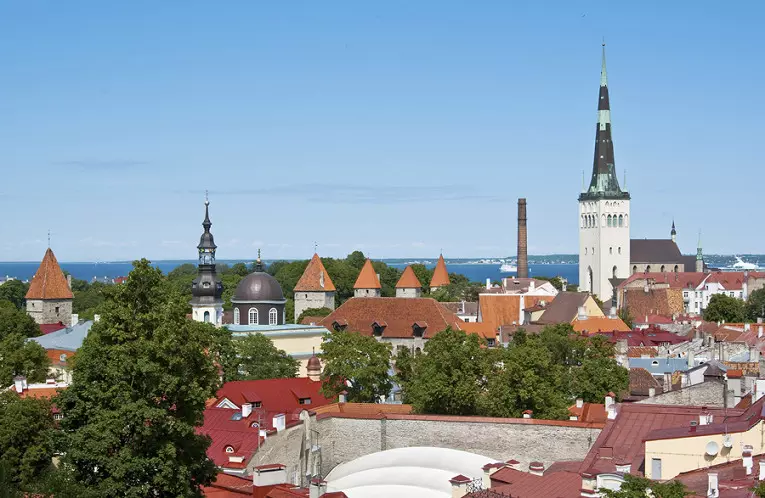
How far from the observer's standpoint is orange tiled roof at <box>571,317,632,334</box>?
90438 mm

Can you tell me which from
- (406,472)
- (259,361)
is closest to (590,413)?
(406,472)

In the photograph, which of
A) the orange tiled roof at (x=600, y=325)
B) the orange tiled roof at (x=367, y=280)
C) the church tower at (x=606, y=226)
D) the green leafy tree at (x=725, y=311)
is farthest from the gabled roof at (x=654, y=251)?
the orange tiled roof at (x=600, y=325)

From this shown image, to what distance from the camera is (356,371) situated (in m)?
53.4

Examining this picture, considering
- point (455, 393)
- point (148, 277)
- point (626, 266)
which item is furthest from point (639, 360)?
point (626, 266)

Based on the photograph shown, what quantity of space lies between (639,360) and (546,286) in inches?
2285

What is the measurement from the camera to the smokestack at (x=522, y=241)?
149750 millimetres

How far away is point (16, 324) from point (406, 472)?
51.9 meters

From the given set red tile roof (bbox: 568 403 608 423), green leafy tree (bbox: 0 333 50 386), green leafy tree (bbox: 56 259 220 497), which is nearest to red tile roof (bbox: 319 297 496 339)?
green leafy tree (bbox: 0 333 50 386)

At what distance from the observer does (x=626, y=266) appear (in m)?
160

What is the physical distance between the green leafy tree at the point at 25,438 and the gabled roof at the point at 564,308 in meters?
62.8

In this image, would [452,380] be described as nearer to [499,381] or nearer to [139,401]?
[499,381]

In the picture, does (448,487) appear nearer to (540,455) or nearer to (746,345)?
(540,455)

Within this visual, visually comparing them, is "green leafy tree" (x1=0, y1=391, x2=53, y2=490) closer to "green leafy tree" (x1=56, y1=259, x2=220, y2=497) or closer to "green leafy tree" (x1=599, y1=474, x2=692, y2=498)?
"green leafy tree" (x1=56, y1=259, x2=220, y2=497)

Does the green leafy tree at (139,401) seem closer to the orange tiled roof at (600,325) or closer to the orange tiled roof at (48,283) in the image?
the orange tiled roof at (600,325)
